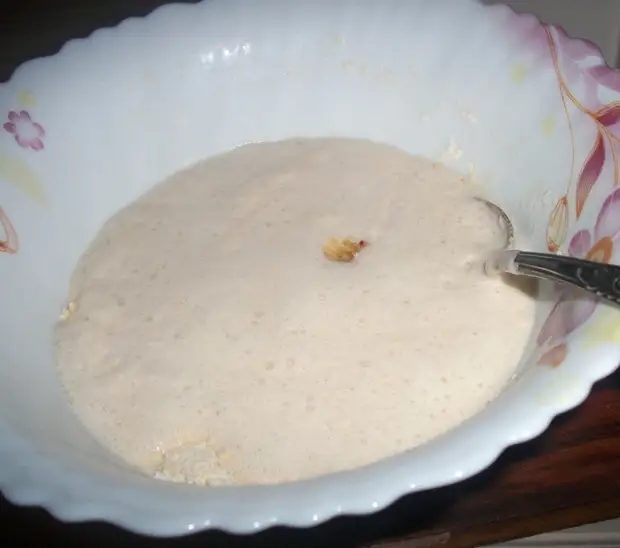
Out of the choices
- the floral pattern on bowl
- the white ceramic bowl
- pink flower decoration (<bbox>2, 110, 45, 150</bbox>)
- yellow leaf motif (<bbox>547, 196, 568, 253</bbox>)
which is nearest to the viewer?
the white ceramic bowl

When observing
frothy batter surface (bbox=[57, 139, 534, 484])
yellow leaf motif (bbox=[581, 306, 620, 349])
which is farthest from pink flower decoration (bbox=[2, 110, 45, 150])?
yellow leaf motif (bbox=[581, 306, 620, 349])

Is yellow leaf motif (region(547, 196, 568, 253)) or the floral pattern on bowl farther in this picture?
yellow leaf motif (region(547, 196, 568, 253))

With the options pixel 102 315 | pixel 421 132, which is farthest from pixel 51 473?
pixel 421 132

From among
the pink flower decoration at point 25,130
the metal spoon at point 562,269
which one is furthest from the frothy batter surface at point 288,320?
the pink flower decoration at point 25,130

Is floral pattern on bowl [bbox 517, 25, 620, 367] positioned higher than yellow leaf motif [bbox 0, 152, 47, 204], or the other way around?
floral pattern on bowl [bbox 517, 25, 620, 367]

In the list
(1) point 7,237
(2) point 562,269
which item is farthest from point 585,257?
(1) point 7,237

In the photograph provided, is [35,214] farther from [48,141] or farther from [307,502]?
[307,502]

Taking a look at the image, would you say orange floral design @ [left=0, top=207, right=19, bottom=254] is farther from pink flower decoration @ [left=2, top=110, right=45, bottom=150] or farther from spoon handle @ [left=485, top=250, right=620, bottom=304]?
spoon handle @ [left=485, top=250, right=620, bottom=304]

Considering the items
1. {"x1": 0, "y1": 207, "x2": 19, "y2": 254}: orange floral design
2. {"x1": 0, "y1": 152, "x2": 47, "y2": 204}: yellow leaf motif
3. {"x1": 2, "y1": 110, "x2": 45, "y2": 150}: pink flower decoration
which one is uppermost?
{"x1": 2, "y1": 110, "x2": 45, "y2": 150}: pink flower decoration

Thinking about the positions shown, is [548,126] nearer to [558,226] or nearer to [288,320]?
[558,226]
